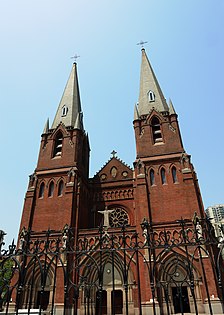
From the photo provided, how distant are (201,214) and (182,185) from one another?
319 centimetres

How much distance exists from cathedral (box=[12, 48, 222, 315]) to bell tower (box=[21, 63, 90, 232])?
0.34 ft

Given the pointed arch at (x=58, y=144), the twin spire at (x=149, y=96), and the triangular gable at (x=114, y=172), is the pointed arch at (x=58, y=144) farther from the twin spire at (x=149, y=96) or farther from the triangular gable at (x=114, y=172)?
the twin spire at (x=149, y=96)

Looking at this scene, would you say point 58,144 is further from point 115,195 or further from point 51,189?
point 115,195

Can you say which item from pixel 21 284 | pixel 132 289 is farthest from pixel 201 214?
pixel 21 284

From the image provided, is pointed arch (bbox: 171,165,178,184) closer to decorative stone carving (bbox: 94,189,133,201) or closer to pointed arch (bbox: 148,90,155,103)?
decorative stone carving (bbox: 94,189,133,201)

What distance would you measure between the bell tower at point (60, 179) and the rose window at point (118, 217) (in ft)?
9.45

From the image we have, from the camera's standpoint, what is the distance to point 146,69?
115ft

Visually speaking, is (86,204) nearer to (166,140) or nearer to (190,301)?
(166,140)

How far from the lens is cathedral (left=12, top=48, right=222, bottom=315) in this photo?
18.6 m

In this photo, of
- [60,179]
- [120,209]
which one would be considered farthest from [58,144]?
[120,209]

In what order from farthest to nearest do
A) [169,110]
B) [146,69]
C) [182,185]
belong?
1. [146,69]
2. [169,110]
3. [182,185]

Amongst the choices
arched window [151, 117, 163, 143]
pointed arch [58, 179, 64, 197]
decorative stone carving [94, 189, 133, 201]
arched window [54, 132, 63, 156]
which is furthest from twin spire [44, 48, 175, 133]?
decorative stone carving [94, 189, 133, 201]

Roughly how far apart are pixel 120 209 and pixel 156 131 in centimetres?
959

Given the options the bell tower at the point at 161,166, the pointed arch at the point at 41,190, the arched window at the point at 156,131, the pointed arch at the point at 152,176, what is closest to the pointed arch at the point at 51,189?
the pointed arch at the point at 41,190
